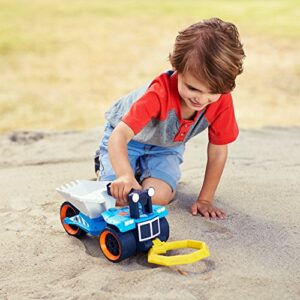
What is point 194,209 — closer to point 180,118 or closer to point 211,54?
point 180,118

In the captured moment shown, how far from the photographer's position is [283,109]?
575cm

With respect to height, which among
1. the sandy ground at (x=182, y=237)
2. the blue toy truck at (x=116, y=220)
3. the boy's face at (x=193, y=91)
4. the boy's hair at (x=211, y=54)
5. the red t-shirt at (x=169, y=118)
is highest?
the boy's hair at (x=211, y=54)

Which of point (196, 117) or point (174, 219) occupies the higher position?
point (196, 117)

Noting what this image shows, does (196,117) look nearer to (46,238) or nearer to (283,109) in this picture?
(46,238)

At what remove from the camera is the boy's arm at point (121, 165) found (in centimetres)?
223

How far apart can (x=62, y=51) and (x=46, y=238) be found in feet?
20.6

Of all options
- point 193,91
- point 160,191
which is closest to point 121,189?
point 193,91

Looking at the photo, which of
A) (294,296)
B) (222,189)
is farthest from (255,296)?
(222,189)

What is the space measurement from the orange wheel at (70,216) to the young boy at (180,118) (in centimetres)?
20

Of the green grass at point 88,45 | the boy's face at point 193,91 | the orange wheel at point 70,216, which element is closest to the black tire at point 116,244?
the orange wheel at point 70,216

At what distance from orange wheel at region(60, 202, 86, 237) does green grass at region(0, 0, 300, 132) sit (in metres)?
2.64

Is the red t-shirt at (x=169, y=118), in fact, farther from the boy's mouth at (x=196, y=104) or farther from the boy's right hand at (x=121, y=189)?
the boy's right hand at (x=121, y=189)

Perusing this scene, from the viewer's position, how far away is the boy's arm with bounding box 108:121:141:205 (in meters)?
2.23

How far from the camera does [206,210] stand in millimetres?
2635
